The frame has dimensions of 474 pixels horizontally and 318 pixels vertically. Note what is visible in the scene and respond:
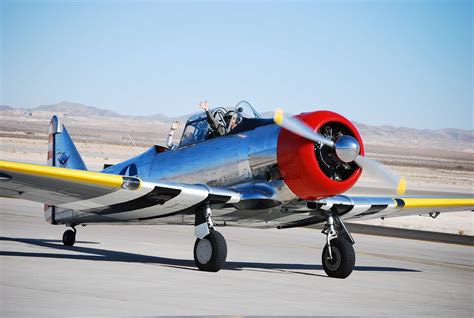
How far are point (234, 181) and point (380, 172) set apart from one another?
7.82 feet

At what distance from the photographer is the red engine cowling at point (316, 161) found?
43.6ft

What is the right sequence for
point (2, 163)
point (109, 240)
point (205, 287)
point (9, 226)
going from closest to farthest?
point (205, 287), point (2, 163), point (109, 240), point (9, 226)

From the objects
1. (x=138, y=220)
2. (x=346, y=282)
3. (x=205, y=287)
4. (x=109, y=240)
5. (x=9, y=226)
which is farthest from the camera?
(x=9, y=226)

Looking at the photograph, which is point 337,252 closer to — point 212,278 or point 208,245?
point 208,245

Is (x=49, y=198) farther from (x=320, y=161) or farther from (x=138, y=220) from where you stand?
(x=320, y=161)

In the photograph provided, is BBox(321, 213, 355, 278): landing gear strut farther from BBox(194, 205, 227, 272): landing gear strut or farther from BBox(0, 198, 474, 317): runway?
BBox(194, 205, 227, 272): landing gear strut

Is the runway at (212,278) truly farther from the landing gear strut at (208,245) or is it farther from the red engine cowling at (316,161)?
the red engine cowling at (316,161)

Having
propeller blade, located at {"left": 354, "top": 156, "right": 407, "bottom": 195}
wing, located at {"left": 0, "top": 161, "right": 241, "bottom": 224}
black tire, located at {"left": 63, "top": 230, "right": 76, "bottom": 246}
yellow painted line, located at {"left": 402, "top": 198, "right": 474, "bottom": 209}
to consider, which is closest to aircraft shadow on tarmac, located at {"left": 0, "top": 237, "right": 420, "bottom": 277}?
black tire, located at {"left": 63, "top": 230, "right": 76, "bottom": 246}

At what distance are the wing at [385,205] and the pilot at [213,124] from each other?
6.48 ft

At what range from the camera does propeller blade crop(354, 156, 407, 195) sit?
13.6m

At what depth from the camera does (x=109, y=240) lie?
19281 millimetres

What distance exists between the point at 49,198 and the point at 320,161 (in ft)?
15.3

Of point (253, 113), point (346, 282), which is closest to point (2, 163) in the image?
point (253, 113)

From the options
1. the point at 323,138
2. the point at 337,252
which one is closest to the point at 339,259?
the point at 337,252
